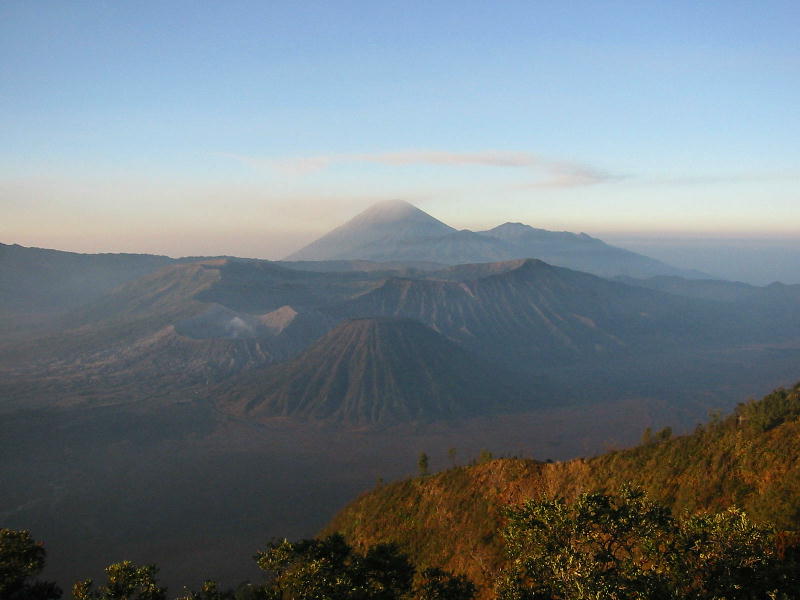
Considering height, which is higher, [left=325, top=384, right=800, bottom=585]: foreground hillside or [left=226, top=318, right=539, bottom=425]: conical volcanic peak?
[left=325, top=384, right=800, bottom=585]: foreground hillside

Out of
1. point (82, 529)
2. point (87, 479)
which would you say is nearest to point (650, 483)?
point (82, 529)

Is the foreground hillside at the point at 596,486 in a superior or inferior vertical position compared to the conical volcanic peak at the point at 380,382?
superior

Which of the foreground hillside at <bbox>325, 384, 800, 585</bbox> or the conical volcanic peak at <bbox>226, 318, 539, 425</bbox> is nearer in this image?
the foreground hillside at <bbox>325, 384, 800, 585</bbox>

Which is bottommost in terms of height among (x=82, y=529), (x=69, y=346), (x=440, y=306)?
(x=82, y=529)

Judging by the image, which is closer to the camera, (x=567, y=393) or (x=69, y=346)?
(x=567, y=393)

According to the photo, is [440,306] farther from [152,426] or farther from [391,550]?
[391,550]

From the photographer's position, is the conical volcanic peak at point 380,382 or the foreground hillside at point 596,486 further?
the conical volcanic peak at point 380,382

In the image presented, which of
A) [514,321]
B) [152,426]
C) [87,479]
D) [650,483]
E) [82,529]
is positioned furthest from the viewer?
[514,321]
